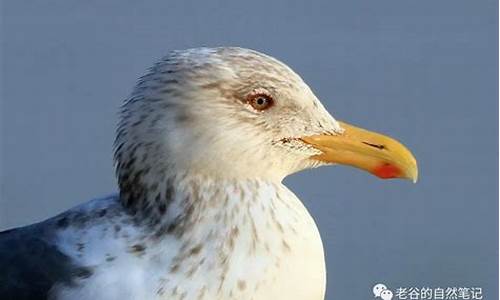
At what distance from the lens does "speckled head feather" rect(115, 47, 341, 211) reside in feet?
8.39

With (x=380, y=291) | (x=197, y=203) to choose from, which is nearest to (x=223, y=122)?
(x=197, y=203)

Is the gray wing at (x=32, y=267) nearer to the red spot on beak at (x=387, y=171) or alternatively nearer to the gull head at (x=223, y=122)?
the gull head at (x=223, y=122)

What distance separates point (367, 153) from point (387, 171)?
0.05m

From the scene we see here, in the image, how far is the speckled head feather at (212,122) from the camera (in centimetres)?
256

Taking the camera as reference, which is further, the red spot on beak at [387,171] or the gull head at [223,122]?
the red spot on beak at [387,171]

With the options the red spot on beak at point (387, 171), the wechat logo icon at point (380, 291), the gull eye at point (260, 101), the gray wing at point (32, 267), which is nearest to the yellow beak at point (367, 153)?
the red spot on beak at point (387, 171)

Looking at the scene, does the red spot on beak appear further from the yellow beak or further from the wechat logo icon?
the wechat logo icon

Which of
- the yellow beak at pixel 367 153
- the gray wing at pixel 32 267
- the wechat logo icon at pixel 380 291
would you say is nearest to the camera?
the gray wing at pixel 32 267

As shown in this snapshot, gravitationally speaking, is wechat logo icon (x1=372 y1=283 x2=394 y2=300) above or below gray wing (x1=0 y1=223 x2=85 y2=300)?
above

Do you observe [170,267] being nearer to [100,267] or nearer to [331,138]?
[100,267]

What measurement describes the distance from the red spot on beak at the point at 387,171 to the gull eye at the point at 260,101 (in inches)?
9.6

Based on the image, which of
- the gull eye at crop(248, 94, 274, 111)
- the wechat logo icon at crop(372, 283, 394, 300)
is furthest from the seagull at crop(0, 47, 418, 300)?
the wechat logo icon at crop(372, 283, 394, 300)

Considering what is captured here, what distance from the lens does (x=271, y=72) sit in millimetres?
2604

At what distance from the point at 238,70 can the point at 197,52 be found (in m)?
0.10
